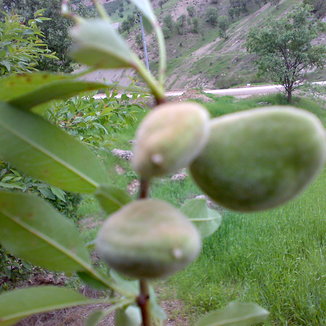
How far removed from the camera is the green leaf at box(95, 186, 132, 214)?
26.5 inches

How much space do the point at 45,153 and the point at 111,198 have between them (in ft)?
0.65

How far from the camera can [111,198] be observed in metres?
0.68

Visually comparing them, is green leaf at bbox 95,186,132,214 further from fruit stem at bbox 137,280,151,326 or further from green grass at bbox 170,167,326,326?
green grass at bbox 170,167,326,326

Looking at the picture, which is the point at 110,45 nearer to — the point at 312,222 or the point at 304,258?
the point at 304,258

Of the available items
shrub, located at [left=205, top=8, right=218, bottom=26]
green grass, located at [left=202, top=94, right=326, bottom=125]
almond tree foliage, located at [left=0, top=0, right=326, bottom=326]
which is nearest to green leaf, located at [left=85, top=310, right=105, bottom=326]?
almond tree foliage, located at [left=0, top=0, right=326, bottom=326]

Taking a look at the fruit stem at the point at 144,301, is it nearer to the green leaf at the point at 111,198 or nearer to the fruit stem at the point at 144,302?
the fruit stem at the point at 144,302

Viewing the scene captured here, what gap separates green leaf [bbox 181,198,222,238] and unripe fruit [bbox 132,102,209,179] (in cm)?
39

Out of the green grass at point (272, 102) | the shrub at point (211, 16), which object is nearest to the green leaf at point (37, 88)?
the green grass at point (272, 102)

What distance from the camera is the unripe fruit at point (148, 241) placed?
1.73ft

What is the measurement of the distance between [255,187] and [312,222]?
3.93 meters

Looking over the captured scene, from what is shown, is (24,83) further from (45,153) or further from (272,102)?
(272,102)

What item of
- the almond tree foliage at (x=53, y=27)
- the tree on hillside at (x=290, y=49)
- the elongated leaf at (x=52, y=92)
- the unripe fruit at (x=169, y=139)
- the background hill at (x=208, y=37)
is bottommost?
the background hill at (x=208, y=37)

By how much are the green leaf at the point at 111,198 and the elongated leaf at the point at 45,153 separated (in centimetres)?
16

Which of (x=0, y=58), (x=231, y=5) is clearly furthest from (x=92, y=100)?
(x=231, y=5)
